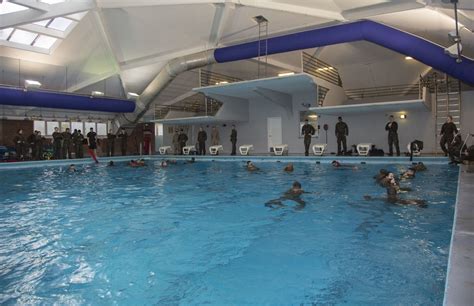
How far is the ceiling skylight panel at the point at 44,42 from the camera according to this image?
15.9 metres

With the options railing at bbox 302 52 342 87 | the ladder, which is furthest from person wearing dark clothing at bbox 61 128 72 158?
the ladder

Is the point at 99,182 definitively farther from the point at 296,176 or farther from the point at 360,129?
the point at 360,129

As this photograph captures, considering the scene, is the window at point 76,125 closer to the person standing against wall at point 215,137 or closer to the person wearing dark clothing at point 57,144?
the person wearing dark clothing at point 57,144

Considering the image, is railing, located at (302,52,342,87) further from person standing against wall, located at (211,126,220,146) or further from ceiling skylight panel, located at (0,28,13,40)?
ceiling skylight panel, located at (0,28,13,40)

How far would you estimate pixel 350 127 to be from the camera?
1780 cm

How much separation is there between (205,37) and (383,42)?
762 cm

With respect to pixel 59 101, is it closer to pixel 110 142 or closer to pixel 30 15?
pixel 110 142

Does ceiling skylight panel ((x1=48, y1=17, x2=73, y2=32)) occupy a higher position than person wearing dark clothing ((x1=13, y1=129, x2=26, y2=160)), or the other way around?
ceiling skylight panel ((x1=48, y1=17, x2=73, y2=32))

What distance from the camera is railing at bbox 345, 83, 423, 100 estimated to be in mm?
17609

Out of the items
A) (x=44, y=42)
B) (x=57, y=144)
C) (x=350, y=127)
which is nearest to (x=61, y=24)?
(x=44, y=42)

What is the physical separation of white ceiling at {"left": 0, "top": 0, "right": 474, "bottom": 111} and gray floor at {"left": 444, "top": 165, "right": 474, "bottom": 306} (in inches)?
286

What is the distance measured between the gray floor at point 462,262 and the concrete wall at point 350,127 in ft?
43.4

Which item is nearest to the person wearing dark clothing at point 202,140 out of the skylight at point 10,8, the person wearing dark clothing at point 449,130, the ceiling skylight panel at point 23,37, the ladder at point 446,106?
the ceiling skylight panel at point 23,37

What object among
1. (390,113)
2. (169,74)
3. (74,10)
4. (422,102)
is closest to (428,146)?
(390,113)
